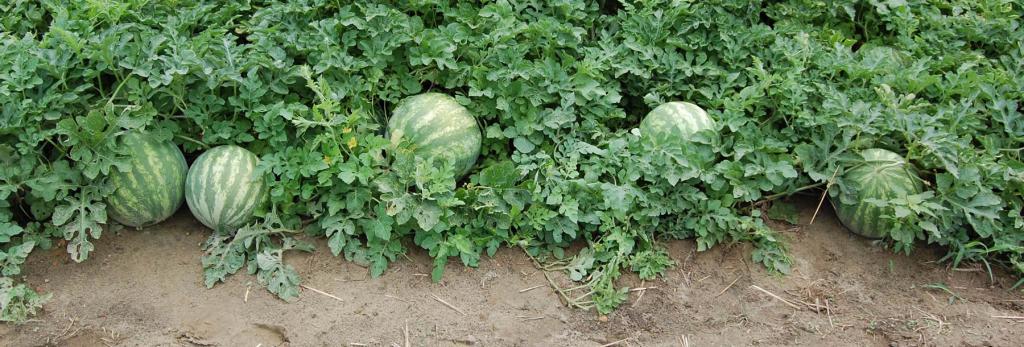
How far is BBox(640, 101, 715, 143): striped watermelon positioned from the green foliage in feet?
0.28

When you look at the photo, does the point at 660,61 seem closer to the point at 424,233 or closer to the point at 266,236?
the point at 424,233

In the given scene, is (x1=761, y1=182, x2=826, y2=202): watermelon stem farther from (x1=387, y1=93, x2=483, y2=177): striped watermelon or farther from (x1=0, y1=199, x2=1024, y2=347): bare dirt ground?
(x1=387, y1=93, x2=483, y2=177): striped watermelon

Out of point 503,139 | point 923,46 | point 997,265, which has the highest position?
point 923,46

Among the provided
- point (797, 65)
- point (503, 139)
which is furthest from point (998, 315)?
point (503, 139)

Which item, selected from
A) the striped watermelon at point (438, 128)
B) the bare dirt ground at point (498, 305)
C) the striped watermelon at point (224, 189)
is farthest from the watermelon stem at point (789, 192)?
the striped watermelon at point (224, 189)

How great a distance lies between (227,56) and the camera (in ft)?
11.6

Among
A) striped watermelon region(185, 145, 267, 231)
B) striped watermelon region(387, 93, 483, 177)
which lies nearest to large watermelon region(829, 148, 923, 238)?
striped watermelon region(387, 93, 483, 177)

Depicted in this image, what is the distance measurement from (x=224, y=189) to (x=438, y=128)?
3.05 feet

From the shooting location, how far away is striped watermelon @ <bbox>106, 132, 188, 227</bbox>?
343cm

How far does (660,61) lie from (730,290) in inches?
47.5

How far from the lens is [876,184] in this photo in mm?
3684

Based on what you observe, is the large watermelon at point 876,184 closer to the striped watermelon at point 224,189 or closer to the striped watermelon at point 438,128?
the striped watermelon at point 438,128

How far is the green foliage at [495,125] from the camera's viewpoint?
3420 mm

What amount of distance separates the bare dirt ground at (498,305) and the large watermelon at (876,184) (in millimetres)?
160
